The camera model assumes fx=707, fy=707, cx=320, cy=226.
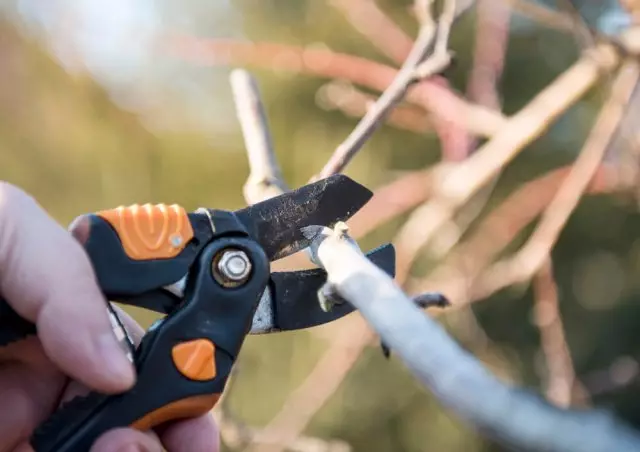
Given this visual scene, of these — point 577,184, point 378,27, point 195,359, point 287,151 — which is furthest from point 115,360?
point 287,151

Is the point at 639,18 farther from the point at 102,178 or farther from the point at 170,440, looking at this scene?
the point at 102,178

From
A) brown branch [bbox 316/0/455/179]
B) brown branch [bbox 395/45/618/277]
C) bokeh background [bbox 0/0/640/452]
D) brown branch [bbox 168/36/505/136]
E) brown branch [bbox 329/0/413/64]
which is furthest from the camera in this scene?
bokeh background [bbox 0/0/640/452]

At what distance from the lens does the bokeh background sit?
1613 millimetres

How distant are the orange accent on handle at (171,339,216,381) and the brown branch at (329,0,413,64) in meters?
0.88

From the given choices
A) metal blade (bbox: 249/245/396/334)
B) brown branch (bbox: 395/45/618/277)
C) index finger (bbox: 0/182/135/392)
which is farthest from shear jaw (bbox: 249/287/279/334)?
brown branch (bbox: 395/45/618/277)

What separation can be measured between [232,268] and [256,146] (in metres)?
0.21

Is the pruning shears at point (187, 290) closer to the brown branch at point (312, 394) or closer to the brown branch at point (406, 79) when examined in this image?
the brown branch at point (406, 79)

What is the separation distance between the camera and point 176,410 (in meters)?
0.44

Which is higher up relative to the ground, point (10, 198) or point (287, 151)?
point (287, 151)

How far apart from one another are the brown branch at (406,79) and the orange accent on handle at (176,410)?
0.21m

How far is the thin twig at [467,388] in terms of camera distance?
0.63ft

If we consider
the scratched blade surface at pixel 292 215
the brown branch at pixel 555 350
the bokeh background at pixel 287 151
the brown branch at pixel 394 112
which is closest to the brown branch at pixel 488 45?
the brown branch at pixel 394 112

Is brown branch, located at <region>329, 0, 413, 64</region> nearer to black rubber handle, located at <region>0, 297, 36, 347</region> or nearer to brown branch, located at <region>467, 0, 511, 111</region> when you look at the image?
brown branch, located at <region>467, 0, 511, 111</region>

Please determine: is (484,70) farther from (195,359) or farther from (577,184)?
(195,359)
